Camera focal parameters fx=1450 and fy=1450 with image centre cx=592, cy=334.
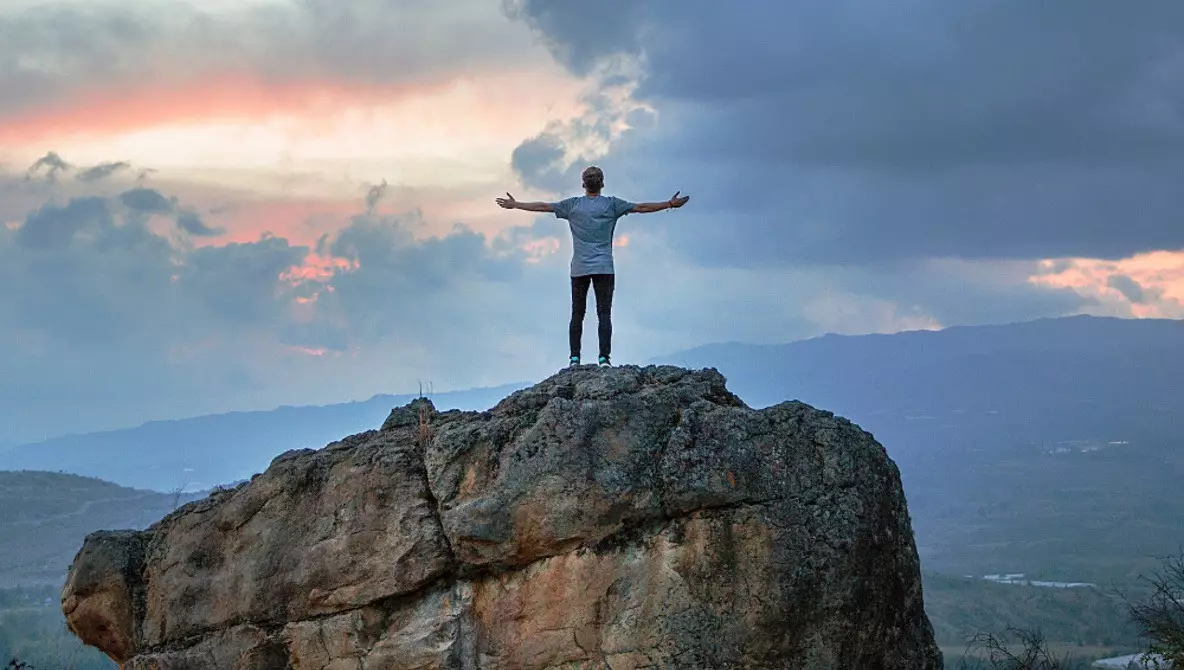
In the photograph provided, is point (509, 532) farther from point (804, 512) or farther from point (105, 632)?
point (105, 632)

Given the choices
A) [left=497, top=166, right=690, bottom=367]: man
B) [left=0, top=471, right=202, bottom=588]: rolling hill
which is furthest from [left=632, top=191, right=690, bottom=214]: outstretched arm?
[left=0, top=471, right=202, bottom=588]: rolling hill

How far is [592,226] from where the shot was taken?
59.2 ft

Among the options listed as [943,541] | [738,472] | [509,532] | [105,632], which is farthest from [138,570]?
[943,541]

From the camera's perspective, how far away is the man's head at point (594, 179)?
59.1 feet

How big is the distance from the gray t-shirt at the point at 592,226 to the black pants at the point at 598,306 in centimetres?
15

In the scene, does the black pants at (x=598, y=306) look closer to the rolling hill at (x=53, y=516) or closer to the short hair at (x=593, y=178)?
the short hair at (x=593, y=178)

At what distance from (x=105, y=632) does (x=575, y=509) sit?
631 centimetres

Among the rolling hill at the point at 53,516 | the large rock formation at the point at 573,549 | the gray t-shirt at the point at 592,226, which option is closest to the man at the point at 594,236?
the gray t-shirt at the point at 592,226

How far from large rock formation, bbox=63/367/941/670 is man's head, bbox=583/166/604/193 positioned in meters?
2.60

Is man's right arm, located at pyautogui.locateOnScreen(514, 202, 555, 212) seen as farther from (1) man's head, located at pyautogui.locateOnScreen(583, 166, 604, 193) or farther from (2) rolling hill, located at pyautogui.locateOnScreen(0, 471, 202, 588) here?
(2) rolling hill, located at pyautogui.locateOnScreen(0, 471, 202, 588)

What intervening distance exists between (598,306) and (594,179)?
162cm

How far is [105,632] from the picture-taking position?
17375 mm

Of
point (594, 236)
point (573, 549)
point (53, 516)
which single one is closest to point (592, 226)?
point (594, 236)

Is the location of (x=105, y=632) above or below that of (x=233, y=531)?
below
